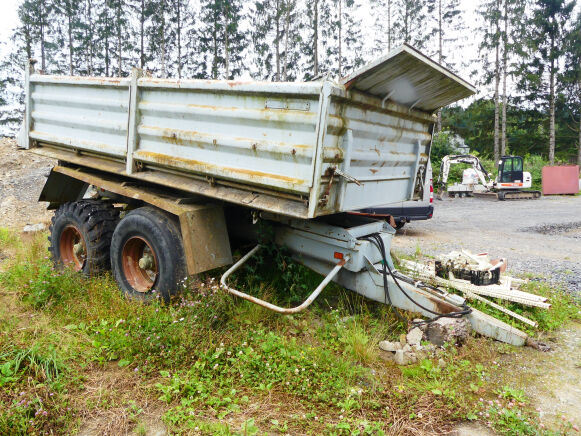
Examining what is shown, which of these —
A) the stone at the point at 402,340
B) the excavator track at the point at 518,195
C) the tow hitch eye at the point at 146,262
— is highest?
the excavator track at the point at 518,195

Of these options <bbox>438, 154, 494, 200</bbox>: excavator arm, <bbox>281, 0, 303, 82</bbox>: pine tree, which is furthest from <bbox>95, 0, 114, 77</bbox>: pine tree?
<bbox>438, 154, 494, 200</bbox>: excavator arm

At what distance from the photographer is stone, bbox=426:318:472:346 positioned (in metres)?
3.35

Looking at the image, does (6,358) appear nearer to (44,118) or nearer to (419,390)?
(419,390)

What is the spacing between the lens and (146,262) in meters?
4.02

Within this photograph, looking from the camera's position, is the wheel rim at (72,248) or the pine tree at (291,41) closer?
the wheel rim at (72,248)

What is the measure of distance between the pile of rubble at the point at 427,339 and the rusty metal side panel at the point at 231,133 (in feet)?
5.15

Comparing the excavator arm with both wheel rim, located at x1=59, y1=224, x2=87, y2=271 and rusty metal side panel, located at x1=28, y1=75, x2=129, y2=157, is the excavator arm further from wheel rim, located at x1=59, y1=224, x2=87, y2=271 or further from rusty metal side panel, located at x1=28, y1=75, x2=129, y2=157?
wheel rim, located at x1=59, y1=224, x2=87, y2=271

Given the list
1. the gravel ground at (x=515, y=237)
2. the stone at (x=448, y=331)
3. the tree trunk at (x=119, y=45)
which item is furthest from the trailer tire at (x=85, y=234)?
the tree trunk at (x=119, y=45)

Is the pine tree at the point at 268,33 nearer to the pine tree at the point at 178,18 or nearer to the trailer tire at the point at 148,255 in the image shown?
the pine tree at the point at 178,18

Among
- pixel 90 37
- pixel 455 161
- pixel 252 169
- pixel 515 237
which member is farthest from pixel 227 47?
pixel 252 169

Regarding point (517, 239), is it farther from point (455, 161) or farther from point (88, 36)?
point (88, 36)

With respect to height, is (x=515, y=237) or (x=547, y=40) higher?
(x=547, y=40)

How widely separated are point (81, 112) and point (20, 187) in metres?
8.71

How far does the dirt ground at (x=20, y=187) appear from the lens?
965 cm
